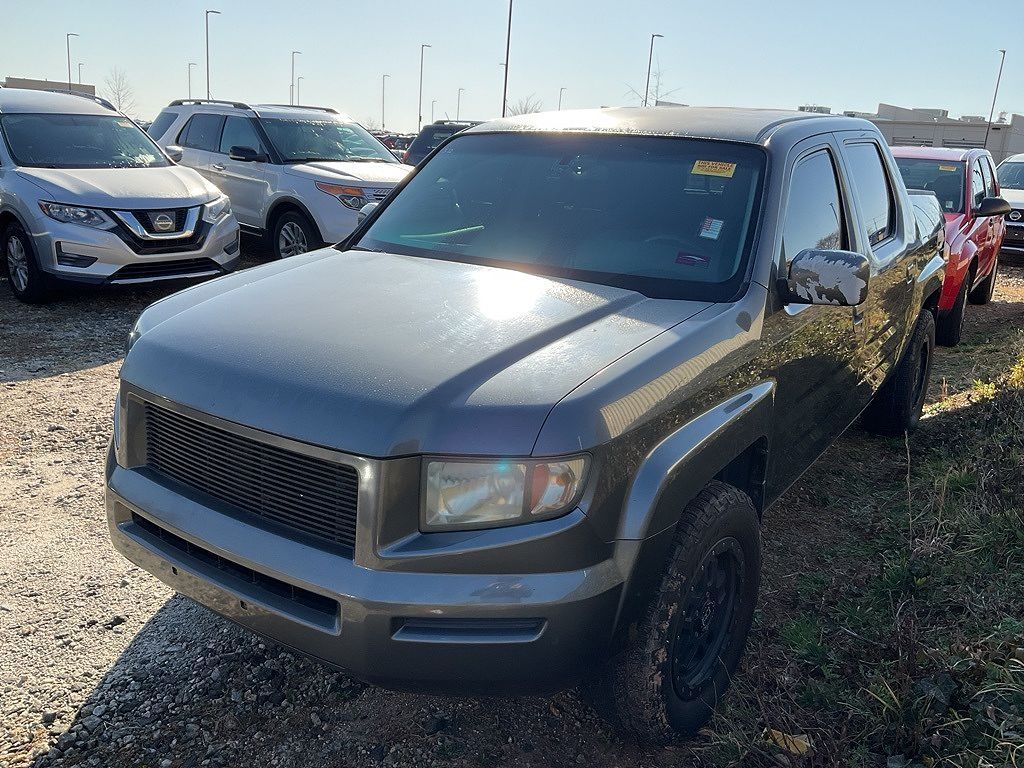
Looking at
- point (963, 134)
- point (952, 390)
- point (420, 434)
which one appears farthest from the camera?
point (963, 134)

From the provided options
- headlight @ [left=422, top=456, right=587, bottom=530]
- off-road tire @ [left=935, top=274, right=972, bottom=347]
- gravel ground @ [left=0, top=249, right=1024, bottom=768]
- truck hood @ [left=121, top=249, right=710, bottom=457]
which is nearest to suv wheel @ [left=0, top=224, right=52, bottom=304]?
gravel ground @ [left=0, top=249, right=1024, bottom=768]

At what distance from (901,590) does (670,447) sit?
163 centimetres

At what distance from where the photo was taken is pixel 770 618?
3381 millimetres

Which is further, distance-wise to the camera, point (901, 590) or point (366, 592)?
point (901, 590)

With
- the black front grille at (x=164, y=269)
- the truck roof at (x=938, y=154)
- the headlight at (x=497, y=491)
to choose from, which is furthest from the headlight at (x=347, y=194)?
the headlight at (x=497, y=491)

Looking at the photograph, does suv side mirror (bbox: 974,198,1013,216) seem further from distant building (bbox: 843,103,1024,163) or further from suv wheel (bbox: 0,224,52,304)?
distant building (bbox: 843,103,1024,163)

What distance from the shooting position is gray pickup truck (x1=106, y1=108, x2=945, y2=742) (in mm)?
2064

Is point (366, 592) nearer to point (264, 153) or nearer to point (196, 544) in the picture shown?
point (196, 544)

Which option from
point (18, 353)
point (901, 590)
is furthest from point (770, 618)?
point (18, 353)

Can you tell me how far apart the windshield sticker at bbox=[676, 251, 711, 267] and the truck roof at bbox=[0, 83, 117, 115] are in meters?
7.86

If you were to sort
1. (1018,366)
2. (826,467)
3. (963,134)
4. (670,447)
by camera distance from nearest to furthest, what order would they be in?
1. (670,447)
2. (826,467)
3. (1018,366)
4. (963,134)

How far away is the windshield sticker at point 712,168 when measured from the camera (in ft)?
10.3

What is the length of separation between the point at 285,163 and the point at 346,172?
769mm

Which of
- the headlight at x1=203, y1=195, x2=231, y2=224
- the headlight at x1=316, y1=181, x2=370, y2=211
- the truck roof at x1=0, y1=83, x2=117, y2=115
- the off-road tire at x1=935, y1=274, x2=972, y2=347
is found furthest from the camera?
the headlight at x1=316, y1=181, x2=370, y2=211
